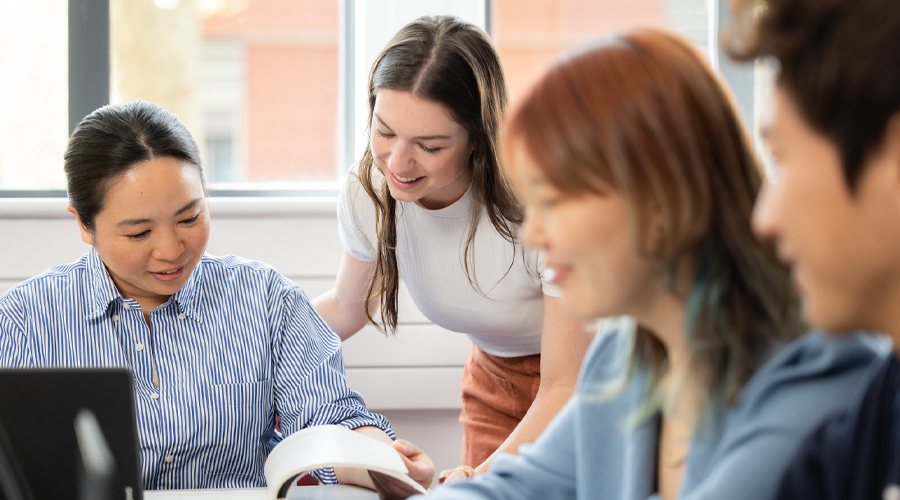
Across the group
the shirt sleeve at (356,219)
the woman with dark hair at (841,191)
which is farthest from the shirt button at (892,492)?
the shirt sleeve at (356,219)

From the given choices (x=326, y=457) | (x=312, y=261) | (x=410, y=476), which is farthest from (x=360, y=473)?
(x=312, y=261)

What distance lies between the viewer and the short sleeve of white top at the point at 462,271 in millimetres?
1413

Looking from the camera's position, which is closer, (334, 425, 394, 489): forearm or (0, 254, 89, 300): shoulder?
(334, 425, 394, 489): forearm

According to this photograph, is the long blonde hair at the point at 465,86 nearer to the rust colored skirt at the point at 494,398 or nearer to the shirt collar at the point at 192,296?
the rust colored skirt at the point at 494,398

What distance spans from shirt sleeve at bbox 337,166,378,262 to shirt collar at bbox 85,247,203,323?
1.03 feet

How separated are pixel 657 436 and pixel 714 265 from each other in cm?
20

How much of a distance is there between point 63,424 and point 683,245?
64 centimetres

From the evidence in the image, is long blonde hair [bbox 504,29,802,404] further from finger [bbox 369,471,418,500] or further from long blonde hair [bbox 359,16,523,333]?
long blonde hair [bbox 359,16,523,333]

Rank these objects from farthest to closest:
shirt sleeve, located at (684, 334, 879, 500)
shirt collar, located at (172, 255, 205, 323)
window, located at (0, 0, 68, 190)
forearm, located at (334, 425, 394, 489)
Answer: window, located at (0, 0, 68, 190) → shirt collar, located at (172, 255, 205, 323) → forearm, located at (334, 425, 394, 489) → shirt sleeve, located at (684, 334, 879, 500)

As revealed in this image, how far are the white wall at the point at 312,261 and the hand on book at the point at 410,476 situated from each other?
81cm

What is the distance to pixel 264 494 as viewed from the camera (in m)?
1.03

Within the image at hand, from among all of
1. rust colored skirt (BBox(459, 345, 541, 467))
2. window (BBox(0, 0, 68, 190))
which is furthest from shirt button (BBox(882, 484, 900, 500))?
window (BBox(0, 0, 68, 190))

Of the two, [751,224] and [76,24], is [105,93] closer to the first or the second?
[76,24]

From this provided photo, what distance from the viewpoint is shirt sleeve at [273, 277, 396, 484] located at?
1.28 meters
